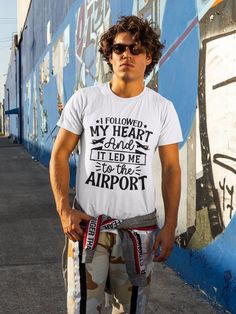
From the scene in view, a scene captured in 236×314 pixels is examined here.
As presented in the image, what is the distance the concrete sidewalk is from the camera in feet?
11.5

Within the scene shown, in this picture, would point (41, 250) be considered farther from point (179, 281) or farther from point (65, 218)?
point (65, 218)

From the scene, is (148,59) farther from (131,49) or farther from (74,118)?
(74,118)

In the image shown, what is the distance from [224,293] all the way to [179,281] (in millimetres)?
753

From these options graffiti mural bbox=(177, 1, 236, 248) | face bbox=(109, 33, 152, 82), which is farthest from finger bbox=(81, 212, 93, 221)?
graffiti mural bbox=(177, 1, 236, 248)

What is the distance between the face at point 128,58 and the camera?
2010mm

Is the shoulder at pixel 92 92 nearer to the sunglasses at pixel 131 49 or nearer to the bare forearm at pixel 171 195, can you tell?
the sunglasses at pixel 131 49

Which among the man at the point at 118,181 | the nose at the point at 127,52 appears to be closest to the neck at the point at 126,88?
the man at the point at 118,181

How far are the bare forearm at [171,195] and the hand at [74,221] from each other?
37 centimetres

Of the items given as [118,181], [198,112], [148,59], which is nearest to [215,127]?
[198,112]

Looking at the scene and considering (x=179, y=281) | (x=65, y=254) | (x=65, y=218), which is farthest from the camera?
(x=179, y=281)

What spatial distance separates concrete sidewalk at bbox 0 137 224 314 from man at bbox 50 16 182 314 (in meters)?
1.53

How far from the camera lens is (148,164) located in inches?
79.4

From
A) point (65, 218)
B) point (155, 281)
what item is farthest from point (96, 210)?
point (155, 281)

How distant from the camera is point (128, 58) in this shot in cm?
201
